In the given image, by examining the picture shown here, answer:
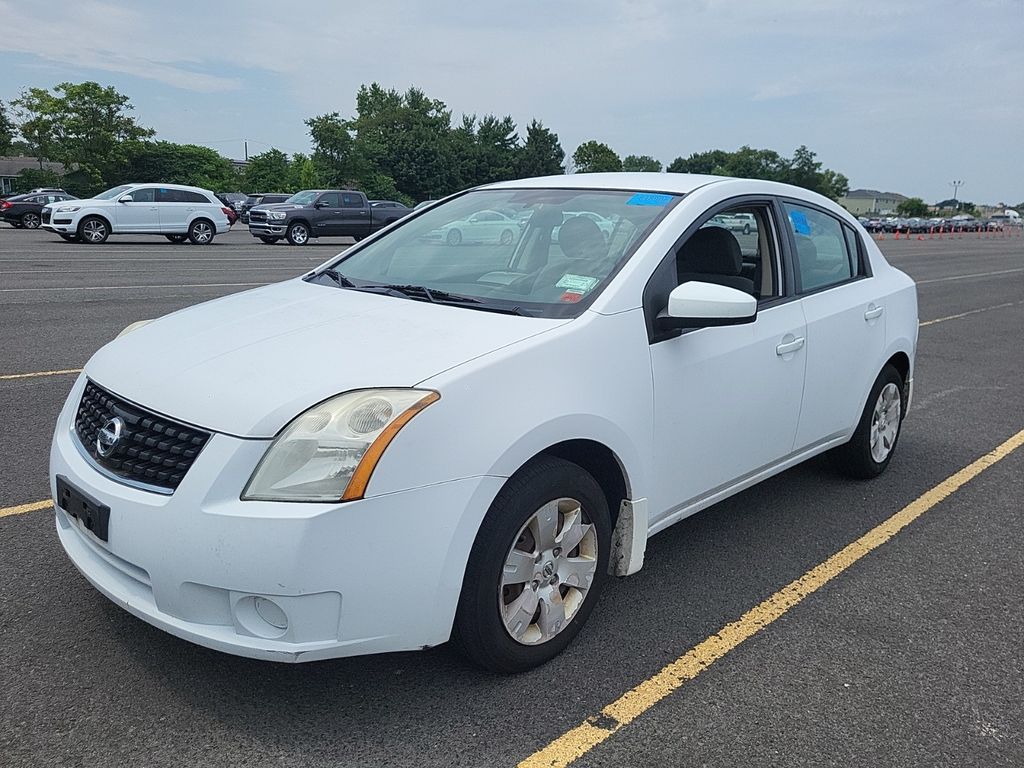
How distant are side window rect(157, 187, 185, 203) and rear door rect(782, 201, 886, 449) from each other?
22218mm

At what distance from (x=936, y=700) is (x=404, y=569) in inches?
70.7

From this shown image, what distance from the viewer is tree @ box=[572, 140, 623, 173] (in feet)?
428

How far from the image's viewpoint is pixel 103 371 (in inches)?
118

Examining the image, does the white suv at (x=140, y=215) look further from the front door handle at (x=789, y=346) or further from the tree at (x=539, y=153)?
the tree at (x=539, y=153)

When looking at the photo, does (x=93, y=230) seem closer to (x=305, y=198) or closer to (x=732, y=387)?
(x=305, y=198)

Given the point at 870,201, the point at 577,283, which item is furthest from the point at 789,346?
the point at 870,201

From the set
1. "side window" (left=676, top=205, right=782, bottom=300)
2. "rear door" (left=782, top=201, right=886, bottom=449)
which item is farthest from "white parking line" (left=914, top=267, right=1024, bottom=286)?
"side window" (left=676, top=205, right=782, bottom=300)

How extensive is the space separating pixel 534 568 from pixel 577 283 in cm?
108

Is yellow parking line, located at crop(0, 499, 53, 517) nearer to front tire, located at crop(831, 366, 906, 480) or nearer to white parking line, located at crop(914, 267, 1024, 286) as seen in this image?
front tire, located at crop(831, 366, 906, 480)

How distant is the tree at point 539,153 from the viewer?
94938 mm

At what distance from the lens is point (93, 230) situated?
22844 mm

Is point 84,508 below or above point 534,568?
above

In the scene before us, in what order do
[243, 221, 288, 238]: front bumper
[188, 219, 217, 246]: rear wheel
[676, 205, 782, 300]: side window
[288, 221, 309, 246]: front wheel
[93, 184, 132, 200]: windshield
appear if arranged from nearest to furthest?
[676, 205, 782, 300]: side window, [93, 184, 132, 200]: windshield, [188, 219, 217, 246]: rear wheel, [243, 221, 288, 238]: front bumper, [288, 221, 309, 246]: front wheel

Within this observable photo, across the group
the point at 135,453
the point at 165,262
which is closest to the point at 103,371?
the point at 135,453
